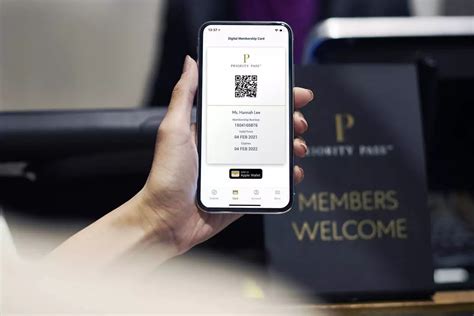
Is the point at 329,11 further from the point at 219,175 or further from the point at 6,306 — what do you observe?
the point at 6,306

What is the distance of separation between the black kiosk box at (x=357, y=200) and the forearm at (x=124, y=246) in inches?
4.6

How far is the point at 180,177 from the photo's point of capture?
58 cm

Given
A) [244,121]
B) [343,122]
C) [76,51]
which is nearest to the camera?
[244,121]

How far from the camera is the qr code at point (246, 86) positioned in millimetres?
563

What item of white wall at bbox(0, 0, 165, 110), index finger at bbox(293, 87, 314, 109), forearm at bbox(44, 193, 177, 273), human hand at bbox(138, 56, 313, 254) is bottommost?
forearm at bbox(44, 193, 177, 273)

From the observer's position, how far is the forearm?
58cm

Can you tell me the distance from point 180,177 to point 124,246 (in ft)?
0.28

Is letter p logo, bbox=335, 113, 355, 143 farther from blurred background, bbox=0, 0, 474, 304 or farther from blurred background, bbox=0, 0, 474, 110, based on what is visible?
blurred background, bbox=0, 0, 474, 110

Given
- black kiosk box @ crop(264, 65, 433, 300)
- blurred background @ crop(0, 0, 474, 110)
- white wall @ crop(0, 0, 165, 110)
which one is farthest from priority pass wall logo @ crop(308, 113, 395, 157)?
white wall @ crop(0, 0, 165, 110)

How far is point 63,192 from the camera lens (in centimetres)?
67

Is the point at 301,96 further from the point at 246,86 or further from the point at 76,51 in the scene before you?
the point at 76,51

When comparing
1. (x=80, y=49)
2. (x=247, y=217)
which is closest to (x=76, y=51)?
(x=80, y=49)

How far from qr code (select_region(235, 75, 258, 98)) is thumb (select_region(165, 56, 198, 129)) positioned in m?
0.04

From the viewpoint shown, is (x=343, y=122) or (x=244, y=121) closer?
(x=244, y=121)
